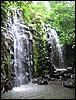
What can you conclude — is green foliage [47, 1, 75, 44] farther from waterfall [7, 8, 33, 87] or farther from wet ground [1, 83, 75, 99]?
waterfall [7, 8, 33, 87]

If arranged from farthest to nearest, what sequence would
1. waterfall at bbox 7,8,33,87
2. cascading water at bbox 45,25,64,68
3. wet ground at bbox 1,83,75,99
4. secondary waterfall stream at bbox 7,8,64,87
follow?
cascading water at bbox 45,25,64,68, waterfall at bbox 7,8,33,87, secondary waterfall stream at bbox 7,8,64,87, wet ground at bbox 1,83,75,99

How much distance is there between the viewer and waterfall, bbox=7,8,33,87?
13.2 meters

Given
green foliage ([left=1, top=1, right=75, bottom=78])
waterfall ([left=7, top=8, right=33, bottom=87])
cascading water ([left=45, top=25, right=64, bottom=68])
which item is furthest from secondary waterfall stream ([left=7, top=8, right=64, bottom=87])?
cascading water ([left=45, top=25, right=64, bottom=68])

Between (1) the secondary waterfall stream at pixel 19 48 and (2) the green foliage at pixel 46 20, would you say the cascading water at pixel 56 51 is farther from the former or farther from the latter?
(1) the secondary waterfall stream at pixel 19 48

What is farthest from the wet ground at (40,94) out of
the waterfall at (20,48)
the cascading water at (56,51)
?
the cascading water at (56,51)

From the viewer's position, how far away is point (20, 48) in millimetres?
14273

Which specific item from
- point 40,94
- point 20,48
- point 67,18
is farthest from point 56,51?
point 40,94

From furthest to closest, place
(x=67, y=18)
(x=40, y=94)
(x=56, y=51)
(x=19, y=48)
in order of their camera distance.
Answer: (x=56, y=51)
(x=19, y=48)
(x=67, y=18)
(x=40, y=94)

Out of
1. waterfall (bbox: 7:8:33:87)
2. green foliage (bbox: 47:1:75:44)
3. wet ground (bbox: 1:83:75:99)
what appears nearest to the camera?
wet ground (bbox: 1:83:75:99)

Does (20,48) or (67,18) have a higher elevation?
(67,18)

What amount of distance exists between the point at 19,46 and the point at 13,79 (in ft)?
10.6

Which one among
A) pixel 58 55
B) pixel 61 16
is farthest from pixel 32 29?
pixel 61 16

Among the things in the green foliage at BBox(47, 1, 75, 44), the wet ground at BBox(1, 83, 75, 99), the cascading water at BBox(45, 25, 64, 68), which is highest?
the green foliage at BBox(47, 1, 75, 44)

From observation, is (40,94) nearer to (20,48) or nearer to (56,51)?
(20,48)
